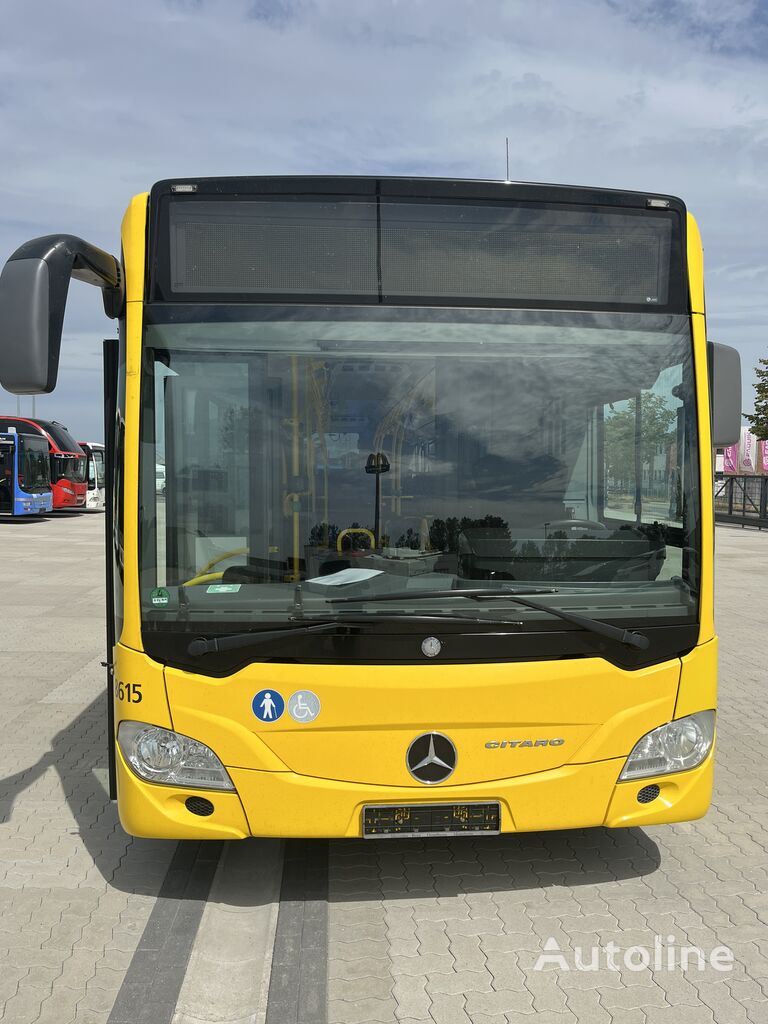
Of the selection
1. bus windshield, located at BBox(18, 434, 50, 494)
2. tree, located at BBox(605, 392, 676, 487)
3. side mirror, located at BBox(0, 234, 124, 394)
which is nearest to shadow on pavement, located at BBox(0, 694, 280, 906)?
side mirror, located at BBox(0, 234, 124, 394)

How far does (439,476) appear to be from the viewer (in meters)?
4.07

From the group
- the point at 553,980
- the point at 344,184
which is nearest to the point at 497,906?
the point at 553,980

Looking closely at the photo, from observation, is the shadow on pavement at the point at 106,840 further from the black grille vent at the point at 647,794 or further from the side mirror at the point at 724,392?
the side mirror at the point at 724,392

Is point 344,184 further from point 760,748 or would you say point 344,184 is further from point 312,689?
point 760,748

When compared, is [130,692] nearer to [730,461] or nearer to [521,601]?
[521,601]

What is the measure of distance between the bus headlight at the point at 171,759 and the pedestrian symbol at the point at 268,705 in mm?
239

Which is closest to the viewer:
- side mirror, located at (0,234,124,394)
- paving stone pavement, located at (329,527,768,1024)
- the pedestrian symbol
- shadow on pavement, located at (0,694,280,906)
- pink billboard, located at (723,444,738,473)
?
paving stone pavement, located at (329,527,768,1024)

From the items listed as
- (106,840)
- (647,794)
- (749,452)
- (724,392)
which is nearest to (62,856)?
(106,840)

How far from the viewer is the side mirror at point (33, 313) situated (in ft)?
12.4

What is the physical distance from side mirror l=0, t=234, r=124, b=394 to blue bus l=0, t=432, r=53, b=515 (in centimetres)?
3054

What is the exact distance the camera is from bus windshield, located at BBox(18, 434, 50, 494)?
3312 cm

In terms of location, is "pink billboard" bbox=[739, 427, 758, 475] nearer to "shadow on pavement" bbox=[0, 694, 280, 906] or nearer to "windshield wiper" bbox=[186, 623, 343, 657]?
"shadow on pavement" bbox=[0, 694, 280, 906]

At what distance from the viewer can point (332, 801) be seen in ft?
13.0

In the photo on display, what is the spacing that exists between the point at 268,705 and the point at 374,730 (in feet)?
1.33
